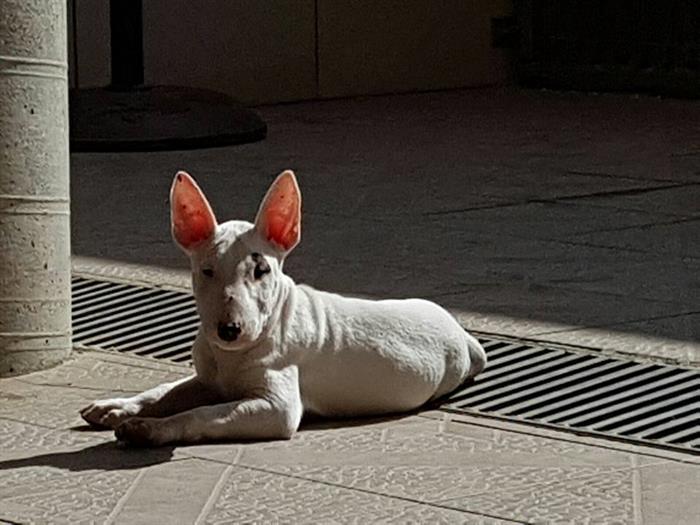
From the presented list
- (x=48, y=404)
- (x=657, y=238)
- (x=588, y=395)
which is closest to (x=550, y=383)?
(x=588, y=395)

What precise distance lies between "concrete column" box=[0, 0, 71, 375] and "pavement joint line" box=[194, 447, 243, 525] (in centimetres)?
116

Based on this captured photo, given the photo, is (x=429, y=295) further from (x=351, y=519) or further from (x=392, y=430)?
(x=351, y=519)

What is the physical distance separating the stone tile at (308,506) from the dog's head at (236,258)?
1.33 feet

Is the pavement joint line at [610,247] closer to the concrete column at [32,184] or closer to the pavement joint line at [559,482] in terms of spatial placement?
the concrete column at [32,184]

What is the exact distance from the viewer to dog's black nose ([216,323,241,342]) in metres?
4.57

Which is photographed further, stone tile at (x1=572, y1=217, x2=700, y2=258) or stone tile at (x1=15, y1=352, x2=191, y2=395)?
stone tile at (x1=572, y1=217, x2=700, y2=258)

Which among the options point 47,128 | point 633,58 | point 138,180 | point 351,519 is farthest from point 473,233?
point 633,58

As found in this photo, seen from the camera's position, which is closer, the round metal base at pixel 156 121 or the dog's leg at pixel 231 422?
the dog's leg at pixel 231 422

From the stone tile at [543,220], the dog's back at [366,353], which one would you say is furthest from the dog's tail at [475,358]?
the stone tile at [543,220]

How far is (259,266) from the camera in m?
4.67

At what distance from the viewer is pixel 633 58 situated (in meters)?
13.1

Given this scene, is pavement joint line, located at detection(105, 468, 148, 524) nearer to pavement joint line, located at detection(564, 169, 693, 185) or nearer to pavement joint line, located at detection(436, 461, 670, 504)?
pavement joint line, located at detection(436, 461, 670, 504)

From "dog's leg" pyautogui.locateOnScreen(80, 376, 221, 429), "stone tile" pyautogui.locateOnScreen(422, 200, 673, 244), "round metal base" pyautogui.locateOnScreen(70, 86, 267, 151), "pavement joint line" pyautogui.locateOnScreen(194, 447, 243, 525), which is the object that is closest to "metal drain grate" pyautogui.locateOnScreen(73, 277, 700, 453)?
"dog's leg" pyautogui.locateOnScreen(80, 376, 221, 429)

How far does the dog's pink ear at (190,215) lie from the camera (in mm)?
4711
